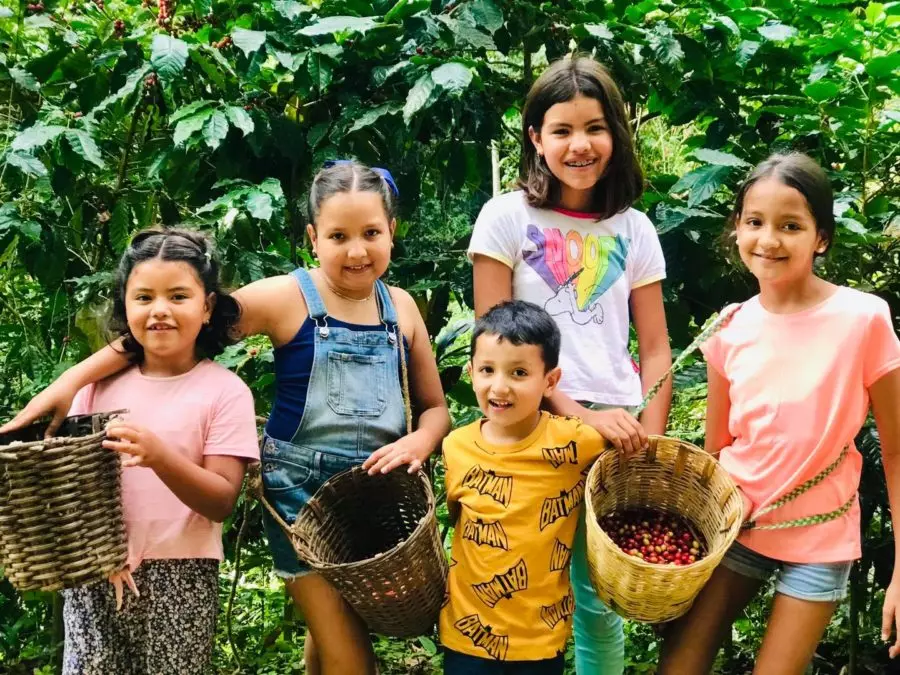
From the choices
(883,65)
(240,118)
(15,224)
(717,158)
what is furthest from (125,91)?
(883,65)

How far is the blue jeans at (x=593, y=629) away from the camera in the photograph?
6.80 ft

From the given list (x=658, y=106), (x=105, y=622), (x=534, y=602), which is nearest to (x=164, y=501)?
(x=105, y=622)

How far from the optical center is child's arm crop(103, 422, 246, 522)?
61.3 inches

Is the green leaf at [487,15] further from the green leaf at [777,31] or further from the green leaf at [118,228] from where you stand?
the green leaf at [118,228]

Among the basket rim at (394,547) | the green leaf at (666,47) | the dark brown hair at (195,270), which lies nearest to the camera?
the basket rim at (394,547)

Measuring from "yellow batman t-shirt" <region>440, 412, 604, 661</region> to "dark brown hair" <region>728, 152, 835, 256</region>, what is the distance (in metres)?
0.67

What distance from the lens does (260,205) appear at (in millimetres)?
1970

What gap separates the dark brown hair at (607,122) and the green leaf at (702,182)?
0.13m

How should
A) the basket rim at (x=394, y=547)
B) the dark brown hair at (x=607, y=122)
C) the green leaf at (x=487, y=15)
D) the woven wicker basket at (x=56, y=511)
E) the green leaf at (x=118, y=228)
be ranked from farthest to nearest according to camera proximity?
the green leaf at (x=118, y=228) < the green leaf at (x=487, y=15) < the dark brown hair at (x=607, y=122) < the basket rim at (x=394, y=547) < the woven wicker basket at (x=56, y=511)

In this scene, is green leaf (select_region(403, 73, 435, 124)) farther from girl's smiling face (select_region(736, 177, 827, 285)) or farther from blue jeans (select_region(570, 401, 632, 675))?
blue jeans (select_region(570, 401, 632, 675))

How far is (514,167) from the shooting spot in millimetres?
3316

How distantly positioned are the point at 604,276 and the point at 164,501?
3.77 feet

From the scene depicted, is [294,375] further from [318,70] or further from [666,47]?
[666,47]

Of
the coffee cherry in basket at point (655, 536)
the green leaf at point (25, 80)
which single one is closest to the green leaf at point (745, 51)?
the coffee cherry in basket at point (655, 536)
